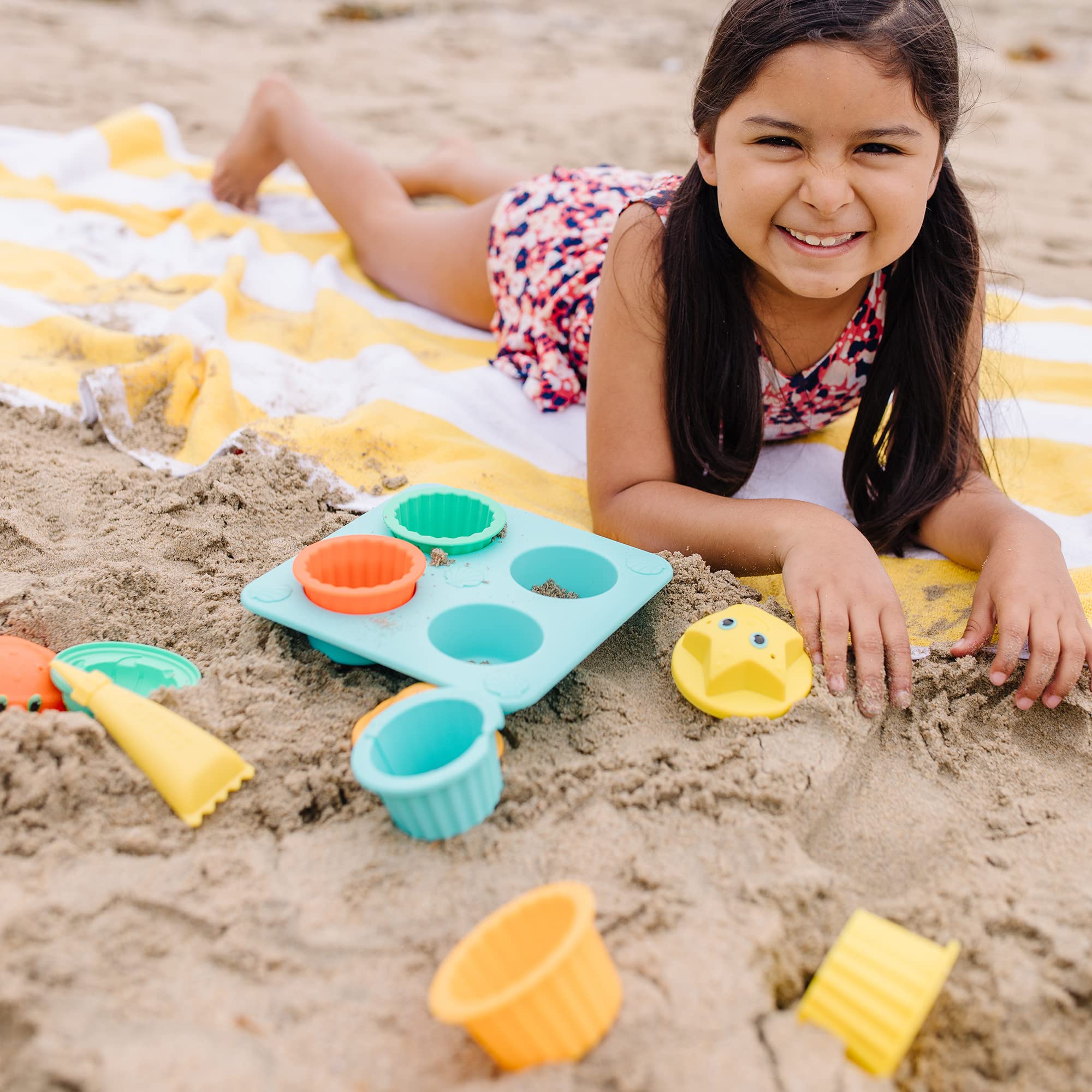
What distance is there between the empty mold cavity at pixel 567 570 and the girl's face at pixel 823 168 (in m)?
0.43

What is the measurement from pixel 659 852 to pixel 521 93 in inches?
133

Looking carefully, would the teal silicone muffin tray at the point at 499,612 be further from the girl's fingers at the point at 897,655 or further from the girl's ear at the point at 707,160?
the girl's ear at the point at 707,160

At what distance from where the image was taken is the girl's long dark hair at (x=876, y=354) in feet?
3.94

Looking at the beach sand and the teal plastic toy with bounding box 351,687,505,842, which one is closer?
the beach sand

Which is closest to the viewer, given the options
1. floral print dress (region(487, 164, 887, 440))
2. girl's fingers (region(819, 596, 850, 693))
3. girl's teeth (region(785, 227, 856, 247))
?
girl's fingers (region(819, 596, 850, 693))

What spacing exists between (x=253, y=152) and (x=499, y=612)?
1.73m

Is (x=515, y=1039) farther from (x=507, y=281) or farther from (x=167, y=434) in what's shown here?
(x=507, y=281)

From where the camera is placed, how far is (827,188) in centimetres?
111

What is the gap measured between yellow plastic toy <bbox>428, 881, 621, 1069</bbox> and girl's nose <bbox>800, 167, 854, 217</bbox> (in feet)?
2.64

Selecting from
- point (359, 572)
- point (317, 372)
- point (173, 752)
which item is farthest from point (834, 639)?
point (317, 372)

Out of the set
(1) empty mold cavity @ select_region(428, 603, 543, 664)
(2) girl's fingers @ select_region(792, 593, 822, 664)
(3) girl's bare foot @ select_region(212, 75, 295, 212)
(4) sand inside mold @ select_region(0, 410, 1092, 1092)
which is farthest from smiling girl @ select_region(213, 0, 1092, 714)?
(3) girl's bare foot @ select_region(212, 75, 295, 212)

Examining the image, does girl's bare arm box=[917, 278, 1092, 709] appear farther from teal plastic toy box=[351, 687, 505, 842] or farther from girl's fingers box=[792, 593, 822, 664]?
teal plastic toy box=[351, 687, 505, 842]

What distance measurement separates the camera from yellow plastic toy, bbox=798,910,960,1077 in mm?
713

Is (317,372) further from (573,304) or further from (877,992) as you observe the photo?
(877,992)
